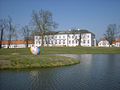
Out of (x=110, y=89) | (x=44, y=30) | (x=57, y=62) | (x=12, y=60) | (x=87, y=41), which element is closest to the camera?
(x=110, y=89)

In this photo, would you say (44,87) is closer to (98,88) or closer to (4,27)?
(98,88)

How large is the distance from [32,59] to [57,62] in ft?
13.4

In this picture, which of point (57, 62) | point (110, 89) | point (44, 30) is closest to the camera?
point (110, 89)

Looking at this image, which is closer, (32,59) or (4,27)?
(32,59)

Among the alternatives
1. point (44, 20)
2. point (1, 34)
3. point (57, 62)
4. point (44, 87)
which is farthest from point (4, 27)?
point (44, 87)

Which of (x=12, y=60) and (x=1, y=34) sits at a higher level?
(x=1, y=34)

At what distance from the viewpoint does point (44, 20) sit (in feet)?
292

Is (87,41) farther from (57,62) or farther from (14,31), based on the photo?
(57,62)

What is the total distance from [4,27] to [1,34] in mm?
3852

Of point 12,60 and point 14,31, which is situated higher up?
point 14,31

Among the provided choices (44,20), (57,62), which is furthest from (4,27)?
(57,62)

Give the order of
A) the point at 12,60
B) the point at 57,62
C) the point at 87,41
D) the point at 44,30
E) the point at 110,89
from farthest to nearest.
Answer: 1. the point at 87,41
2. the point at 44,30
3. the point at 57,62
4. the point at 12,60
5. the point at 110,89

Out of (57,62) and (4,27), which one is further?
(4,27)

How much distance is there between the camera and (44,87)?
55.3 feet
